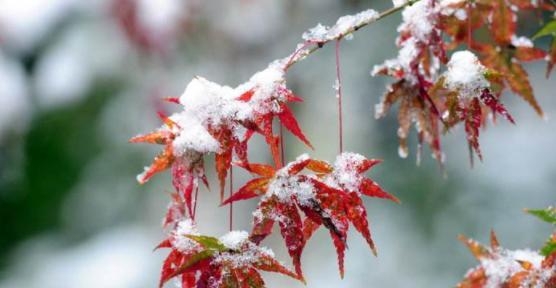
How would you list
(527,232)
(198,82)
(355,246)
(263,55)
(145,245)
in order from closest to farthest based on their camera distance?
(198,82) < (527,232) < (355,246) < (263,55) < (145,245)

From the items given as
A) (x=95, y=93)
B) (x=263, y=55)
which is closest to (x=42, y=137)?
(x=95, y=93)

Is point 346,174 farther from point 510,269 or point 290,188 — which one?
point 510,269

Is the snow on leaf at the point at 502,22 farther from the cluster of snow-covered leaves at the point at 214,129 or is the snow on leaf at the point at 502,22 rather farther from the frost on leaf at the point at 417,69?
the cluster of snow-covered leaves at the point at 214,129

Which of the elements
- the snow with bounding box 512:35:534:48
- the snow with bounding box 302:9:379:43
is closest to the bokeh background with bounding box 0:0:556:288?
the snow with bounding box 512:35:534:48

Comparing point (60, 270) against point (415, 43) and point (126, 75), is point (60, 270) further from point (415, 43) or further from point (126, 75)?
point (415, 43)

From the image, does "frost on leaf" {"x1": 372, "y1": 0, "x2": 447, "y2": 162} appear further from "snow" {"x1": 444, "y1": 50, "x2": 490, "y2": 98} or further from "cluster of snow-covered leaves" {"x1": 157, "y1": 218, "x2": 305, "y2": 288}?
"cluster of snow-covered leaves" {"x1": 157, "y1": 218, "x2": 305, "y2": 288}

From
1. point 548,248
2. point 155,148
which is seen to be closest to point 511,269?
point 548,248

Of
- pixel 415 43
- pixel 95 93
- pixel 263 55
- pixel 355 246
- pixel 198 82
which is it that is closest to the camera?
pixel 198 82
